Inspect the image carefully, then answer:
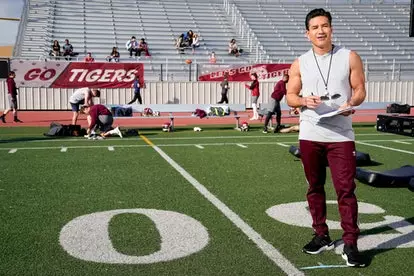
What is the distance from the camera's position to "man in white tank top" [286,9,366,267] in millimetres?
3918

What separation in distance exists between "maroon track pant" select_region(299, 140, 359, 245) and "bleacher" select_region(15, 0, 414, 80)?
21574mm

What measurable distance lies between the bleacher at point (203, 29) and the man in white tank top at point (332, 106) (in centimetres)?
2160

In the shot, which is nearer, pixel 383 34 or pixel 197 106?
pixel 197 106

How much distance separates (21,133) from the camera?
49.2 ft

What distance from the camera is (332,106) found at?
3.94m

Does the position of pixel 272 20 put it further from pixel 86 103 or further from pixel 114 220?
pixel 114 220

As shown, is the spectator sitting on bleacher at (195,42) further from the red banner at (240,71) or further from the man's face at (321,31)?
the man's face at (321,31)

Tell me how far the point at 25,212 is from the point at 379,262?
3.57m

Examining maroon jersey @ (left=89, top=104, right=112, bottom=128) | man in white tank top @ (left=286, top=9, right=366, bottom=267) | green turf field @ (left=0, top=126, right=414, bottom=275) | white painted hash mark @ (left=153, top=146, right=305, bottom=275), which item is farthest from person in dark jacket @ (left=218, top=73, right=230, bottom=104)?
man in white tank top @ (left=286, top=9, right=366, bottom=267)

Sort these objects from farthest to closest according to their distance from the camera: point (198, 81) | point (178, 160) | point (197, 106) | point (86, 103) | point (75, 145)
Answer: point (198, 81)
point (197, 106)
point (86, 103)
point (75, 145)
point (178, 160)

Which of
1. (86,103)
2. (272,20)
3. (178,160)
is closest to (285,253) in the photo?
(178,160)

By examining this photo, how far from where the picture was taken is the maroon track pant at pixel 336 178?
12.9 ft

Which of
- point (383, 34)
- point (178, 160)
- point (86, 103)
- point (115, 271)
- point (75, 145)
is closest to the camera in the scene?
point (115, 271)

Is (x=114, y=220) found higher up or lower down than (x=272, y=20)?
lower down
